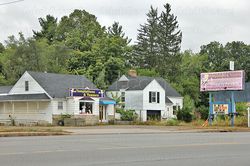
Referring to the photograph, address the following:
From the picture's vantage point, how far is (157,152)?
53.3ft

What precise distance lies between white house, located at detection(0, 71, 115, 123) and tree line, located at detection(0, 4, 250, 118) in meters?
13.2

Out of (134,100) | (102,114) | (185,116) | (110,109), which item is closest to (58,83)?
(102,114)

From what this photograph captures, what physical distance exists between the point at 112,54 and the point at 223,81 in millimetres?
29793

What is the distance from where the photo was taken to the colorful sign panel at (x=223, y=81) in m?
44.0

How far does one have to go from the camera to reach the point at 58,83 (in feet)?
170

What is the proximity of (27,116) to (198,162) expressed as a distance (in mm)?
38636

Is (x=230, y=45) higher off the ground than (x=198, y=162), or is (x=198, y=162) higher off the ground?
(x=230, y=45)

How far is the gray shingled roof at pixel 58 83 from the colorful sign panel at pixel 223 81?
1392 centimetres

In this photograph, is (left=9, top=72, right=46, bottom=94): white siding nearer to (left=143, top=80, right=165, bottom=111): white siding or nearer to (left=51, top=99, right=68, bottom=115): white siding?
(left=51, top=99, right=68, bottom=115): white siding

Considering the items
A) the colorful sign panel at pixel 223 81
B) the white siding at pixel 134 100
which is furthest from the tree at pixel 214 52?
the colorful sign panel at pixel 223 81

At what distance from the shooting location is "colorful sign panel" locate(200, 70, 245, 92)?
44.0m

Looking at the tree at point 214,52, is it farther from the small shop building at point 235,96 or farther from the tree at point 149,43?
the small shop building at point 235,96

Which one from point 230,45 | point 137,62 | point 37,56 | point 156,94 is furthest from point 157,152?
point 230,45

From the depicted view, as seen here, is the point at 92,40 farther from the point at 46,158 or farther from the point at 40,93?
the point at 46,158
